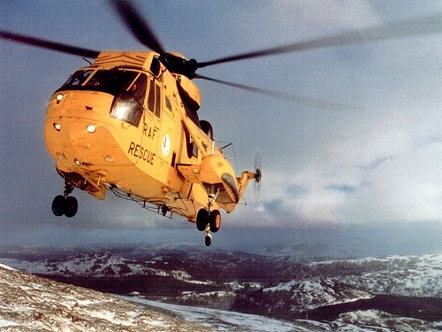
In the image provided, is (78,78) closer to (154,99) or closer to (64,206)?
(154,99)

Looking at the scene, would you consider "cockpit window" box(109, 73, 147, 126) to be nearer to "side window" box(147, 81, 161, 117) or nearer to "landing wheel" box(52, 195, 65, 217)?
"side window" box(147, 81, 161, 117)

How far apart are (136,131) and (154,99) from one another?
1.57 m

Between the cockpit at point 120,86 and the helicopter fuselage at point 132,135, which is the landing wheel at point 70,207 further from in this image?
the cockpit at point 120,86

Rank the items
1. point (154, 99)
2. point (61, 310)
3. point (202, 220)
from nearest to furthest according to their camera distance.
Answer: point (154, 99) → point (202, 220) → point (61, 310)

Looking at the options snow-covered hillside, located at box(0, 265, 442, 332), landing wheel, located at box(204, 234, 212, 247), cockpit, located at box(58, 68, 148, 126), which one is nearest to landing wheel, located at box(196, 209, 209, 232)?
landing wheel, located at box(204, 234, 212, 247)

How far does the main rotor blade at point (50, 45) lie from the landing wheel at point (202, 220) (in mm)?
7623

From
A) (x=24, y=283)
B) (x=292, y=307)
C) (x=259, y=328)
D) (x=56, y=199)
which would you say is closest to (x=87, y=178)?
(x=56, y=199)

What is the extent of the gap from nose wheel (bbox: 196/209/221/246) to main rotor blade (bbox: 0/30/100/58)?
25.2 feet

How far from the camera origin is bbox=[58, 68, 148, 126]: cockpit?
445 inches

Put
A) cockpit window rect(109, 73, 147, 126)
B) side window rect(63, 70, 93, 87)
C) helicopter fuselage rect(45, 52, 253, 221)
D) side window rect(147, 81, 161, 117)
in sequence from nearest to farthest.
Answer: helicopter fuselage rect(45, 52, 253, 221)
cockpit window rect(109, 73, 147, 126)
side window rect(63, 70, 93, 87)
side window rect(147, 81, 161, 117)

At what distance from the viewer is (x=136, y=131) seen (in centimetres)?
1180

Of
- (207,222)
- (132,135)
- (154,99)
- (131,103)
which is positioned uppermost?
(154,99)

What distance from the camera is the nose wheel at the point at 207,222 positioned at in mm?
16047

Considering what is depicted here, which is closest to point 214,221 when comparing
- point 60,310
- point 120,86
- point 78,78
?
point 120,86
